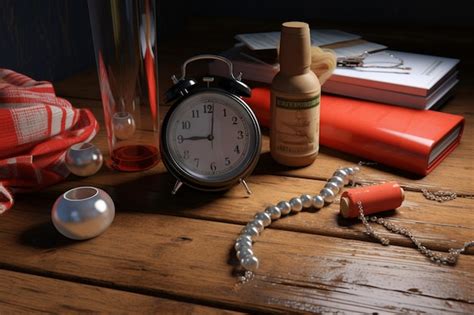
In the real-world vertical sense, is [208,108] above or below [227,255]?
above

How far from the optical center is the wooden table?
0.68 metres

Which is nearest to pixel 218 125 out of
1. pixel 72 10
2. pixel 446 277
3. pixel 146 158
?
pixel 146 158

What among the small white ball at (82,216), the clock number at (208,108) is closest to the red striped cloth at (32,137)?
the small white ball at (82,216)

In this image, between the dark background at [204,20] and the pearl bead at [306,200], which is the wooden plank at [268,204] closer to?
the pearl bead at [306,200]

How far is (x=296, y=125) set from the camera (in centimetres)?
95

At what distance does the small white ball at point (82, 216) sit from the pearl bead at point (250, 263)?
20cm

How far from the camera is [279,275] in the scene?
72 cm

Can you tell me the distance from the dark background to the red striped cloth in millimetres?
275

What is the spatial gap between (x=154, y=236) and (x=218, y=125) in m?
0.20

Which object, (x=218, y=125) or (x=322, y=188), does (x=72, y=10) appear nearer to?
(x=218, y=125)

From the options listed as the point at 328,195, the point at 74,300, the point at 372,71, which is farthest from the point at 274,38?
the point at 74,300

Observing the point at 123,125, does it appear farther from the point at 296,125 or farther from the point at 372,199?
the point at 372,199

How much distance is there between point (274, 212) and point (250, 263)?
0.13 metres

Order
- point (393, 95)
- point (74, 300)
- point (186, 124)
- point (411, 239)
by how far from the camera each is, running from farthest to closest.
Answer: point (393, 95) → point (186, 124) → point (411, 239) → point (74, 300)
